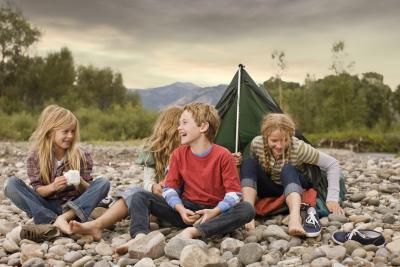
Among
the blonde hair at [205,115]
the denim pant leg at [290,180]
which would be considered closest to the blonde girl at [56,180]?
the blonde hair at [205,115]

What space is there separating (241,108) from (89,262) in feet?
10.2

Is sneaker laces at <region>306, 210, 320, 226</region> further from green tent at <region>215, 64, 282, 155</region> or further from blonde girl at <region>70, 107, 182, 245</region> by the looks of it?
green tent at <region>215, 64, 282, 155</region>

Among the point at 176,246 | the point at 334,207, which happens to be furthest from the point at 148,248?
the point at 334,207

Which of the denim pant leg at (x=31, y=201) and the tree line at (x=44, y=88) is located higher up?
the tree line at (x=44, y=88)

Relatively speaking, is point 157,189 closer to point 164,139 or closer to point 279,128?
point 164,139

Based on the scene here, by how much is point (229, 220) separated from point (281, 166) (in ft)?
3.84

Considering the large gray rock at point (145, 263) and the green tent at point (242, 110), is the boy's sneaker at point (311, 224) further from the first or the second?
the green tent at point (242, 110)

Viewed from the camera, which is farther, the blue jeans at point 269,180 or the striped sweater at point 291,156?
the striped sweater at point 291,156

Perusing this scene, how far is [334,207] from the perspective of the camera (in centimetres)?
529

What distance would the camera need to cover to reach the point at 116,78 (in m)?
42.6

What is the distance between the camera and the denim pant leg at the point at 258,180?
17.0 feet

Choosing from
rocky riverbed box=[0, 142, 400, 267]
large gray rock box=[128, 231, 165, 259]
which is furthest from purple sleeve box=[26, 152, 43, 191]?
large gray rock box=[128, 231, 165, 259]

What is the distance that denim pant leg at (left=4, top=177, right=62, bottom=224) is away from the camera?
15.5ft

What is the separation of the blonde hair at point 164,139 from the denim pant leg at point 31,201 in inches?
42.7
